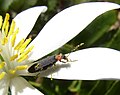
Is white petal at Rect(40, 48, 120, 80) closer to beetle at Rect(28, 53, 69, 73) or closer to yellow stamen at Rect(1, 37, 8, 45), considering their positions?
beetle at Rect(28, 53, 69, 73)

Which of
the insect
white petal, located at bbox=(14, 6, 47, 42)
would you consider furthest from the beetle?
white petal, located at bbox=(14, 6, 47, 42)

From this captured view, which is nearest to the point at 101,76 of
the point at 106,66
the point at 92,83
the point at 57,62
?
the point at 106,66

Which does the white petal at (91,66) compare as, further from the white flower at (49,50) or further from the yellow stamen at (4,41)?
the yellow stamen at (4,41)

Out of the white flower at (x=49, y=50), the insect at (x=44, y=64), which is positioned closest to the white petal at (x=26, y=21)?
the white flower at (x=49, y=50)

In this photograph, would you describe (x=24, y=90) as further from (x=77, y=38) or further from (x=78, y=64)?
(x=77, y=38)

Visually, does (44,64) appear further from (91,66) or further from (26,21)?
(26,21)

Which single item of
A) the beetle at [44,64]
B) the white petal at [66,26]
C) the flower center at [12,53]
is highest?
the white petal at [66,26]

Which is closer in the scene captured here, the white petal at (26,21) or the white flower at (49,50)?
the white flower at (49,50)
